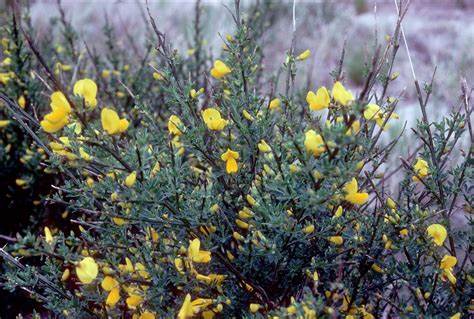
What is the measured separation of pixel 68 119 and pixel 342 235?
750mm

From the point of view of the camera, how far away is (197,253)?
4.46 ft

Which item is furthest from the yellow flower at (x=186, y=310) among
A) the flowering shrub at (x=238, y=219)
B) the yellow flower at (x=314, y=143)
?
the yellow flower at (x=314, y=143)

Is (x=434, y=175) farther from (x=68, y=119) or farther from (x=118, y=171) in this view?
(x=68, y=119)

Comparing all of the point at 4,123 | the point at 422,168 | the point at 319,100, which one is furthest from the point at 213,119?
the point at 4,123

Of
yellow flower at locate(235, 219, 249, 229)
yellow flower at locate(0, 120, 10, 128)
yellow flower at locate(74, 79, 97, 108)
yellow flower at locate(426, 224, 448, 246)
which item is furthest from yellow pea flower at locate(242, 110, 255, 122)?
yellow flower at locate(0, 120, 10, 128)

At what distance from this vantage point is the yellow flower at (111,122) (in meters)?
1.26

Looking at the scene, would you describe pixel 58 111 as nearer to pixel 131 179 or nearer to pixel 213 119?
pixel 131 179

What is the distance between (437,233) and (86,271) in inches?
34.2

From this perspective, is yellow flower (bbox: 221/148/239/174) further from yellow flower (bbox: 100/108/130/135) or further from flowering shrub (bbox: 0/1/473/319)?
yellow flower (bbox: 100/108/130/135)

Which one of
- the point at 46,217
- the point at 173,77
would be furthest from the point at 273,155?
the point at 46,217

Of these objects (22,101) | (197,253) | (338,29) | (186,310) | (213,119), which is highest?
(338,29)

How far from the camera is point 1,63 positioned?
2457 millimetres

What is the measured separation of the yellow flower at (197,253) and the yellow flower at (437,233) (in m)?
0.56

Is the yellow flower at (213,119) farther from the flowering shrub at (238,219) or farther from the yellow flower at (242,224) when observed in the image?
the yellow flower at (242,224)
